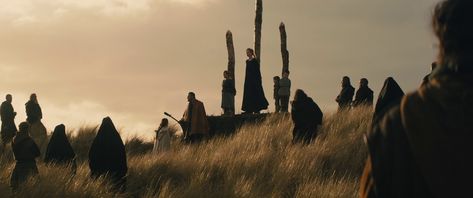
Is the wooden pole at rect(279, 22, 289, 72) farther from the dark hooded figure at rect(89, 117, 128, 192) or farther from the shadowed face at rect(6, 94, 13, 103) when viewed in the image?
the dark hooded figure at rect(89, 117, 128, 192)

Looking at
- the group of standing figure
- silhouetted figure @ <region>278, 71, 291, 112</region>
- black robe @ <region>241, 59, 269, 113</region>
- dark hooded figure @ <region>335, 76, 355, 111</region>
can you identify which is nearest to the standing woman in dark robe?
black robe @ <region>241, 59, 269, 113</region>

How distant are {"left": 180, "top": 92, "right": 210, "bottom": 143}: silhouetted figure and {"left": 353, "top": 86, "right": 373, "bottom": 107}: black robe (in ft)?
13.9

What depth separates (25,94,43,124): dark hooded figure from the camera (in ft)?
67.2

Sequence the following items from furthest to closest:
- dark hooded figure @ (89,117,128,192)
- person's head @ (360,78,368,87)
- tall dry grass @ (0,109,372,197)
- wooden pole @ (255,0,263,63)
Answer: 1. wooden pole @ (255,0,263,63)
2. person's head @ (360,78,368,87)
3. dark hooded figure @ (89,117,128,192)
4. tall dry grass @ (0,109,372,197)

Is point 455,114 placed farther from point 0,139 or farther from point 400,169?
point 0,139

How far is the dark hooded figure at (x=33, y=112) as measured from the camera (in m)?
20.5

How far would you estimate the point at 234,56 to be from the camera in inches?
1158

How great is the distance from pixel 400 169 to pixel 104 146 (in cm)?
1143

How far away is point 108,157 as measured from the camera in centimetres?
1318

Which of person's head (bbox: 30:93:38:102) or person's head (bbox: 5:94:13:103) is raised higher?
person's head (bbox: 5:94:13:103)

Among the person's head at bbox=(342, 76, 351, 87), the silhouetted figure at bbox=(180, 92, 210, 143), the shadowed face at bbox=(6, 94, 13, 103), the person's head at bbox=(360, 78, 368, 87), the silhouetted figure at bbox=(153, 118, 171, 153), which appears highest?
the person's head at bbox=(342, 76, 351, 87)

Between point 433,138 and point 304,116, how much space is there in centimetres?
1475

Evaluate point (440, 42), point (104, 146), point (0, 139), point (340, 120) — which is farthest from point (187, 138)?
point (440, 42)

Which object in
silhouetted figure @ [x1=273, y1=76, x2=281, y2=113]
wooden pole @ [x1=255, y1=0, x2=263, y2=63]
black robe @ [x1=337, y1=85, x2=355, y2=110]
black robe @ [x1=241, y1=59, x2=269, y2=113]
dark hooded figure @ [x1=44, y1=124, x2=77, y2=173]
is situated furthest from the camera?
wooden pole @ [x1=255, y1=0, x2=263, y2=63]
